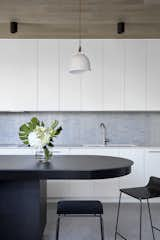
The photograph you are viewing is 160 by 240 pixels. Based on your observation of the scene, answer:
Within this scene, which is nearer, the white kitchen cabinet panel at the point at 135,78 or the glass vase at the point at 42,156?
the glass vase at the point at 42,156

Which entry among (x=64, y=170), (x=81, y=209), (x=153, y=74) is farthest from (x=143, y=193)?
(x=153, y=74)

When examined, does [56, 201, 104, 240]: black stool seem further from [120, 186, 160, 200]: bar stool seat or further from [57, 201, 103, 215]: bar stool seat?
[120, 186, 160, 200]: bar stool seat

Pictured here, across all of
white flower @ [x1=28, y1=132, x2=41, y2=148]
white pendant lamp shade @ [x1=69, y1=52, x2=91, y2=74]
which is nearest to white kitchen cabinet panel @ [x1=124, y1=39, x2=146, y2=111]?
white pendant lamp shade @ [x1=69, y1=52, x2=91, y2=74]

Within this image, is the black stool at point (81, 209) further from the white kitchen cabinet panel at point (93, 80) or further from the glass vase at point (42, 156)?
the white kitchen cabinet panel at point (93, 80)

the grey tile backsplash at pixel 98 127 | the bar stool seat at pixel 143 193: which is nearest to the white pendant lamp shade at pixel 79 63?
the bar stool seat at pixel 143 193

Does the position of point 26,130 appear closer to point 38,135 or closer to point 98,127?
point 38,135

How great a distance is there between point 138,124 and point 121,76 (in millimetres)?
941

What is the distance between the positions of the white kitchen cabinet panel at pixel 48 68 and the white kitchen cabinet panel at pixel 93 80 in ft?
1.45

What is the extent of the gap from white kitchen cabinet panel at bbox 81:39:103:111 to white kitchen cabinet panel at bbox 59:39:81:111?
0.36 feet

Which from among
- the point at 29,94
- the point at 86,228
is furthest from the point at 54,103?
the point at 86,228

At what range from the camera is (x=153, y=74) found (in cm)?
450

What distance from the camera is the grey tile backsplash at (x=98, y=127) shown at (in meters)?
4.88

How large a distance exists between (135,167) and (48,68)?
2.08m

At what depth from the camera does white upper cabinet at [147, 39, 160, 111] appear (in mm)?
4488
